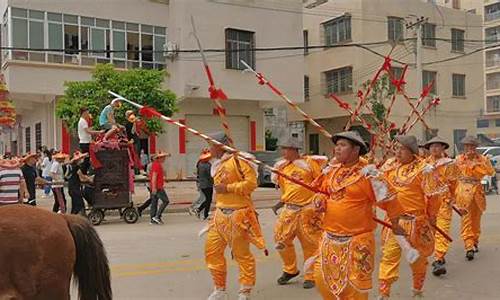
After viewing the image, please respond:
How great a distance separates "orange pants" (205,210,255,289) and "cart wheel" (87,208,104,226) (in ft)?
24.9

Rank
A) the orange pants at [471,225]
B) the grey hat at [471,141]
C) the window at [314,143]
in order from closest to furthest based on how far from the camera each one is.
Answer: the orange pants at [471,225] → the grey hat at [471,141] → the window at [314,143]

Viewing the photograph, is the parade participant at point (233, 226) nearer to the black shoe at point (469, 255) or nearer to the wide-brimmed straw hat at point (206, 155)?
the wide-brimmed straw hat at point (206, 155)

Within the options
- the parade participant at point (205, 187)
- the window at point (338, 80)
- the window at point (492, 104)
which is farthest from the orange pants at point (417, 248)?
the window at point (492, 104)

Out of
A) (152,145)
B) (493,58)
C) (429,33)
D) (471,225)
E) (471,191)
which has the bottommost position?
(471,225)

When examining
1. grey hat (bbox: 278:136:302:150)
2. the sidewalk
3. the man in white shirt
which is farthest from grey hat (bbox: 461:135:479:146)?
the sidewalk

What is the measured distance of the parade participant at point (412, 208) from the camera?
6047 millimetres

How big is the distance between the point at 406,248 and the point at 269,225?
7.52 m

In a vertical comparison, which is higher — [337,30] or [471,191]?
[337,30]

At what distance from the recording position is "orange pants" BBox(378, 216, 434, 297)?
19.1 ft

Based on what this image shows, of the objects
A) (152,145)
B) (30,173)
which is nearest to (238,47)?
(152,145)

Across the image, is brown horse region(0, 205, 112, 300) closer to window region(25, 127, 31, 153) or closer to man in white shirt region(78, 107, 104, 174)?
man in white shirt region(78, 107, 104, 174)

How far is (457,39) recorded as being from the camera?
122ft

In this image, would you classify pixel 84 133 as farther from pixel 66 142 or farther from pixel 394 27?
pixel 394 27

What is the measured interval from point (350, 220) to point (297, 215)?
95.3 inches
